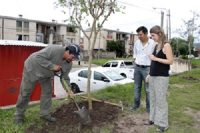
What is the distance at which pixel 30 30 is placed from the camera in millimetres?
66250

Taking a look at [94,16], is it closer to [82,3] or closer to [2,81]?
[82,3]

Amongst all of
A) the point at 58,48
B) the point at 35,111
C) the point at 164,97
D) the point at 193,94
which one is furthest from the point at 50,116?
the point at 193,94

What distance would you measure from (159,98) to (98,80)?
26.4 ft

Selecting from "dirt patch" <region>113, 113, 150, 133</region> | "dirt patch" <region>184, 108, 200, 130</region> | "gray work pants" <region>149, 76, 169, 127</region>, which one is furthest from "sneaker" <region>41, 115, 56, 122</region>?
"dirt patch" <region>184, 108, 200, 130</region>

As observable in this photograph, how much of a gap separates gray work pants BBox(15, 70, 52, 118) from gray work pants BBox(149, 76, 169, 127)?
1.89 meters

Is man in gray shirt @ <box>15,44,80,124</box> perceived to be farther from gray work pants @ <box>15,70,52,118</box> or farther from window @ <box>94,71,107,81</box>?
window @ <box>94,71,107,81</box>

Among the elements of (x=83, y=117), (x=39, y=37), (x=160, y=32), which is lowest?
(x=83, y=117)

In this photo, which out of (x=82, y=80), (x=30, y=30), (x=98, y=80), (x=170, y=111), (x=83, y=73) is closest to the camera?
(x=170, y=111)

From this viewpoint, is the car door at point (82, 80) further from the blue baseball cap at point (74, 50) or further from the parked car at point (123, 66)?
the blue baseball cap at point (74, 50)

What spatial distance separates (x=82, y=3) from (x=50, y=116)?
2.31 m

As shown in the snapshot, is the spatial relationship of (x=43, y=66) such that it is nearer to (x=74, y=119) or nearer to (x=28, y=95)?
(x=28, y=95)

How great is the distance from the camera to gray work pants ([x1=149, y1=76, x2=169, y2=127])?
5.86m

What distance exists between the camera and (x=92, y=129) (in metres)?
5.99

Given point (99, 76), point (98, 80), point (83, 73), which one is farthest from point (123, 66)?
point (98, 80)
